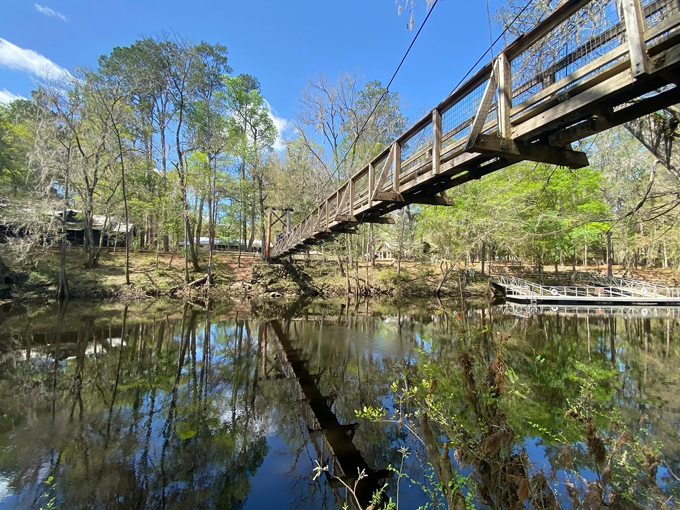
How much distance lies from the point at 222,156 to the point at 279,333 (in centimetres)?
1381

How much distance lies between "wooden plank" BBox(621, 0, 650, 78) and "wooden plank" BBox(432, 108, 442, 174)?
7.32 ft

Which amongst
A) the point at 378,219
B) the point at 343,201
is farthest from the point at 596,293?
the point at 343,201

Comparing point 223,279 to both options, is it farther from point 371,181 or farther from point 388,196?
point 388,196

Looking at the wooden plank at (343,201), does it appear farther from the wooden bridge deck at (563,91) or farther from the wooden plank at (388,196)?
the wooden bridge deck at (563,91)

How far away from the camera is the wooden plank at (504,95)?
3.34m

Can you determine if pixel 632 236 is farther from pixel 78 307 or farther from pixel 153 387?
pixel 78 307

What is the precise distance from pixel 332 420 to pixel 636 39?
16.0 ft

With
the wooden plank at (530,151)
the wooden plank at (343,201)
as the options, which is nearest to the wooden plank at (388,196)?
the wooden plank at (343,201)

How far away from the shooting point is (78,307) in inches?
520

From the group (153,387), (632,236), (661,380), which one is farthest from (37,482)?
(632,236)

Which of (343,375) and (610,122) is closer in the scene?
(610,122)

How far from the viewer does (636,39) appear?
7.55ft

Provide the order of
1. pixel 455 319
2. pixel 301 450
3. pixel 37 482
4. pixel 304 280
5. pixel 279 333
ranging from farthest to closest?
1. pixel 304 280
2. pixel 279 333
3. pixel 301 450
4. pixel 37 482
5. pixel 455 319

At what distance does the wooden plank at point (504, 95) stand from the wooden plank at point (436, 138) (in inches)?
43.9
